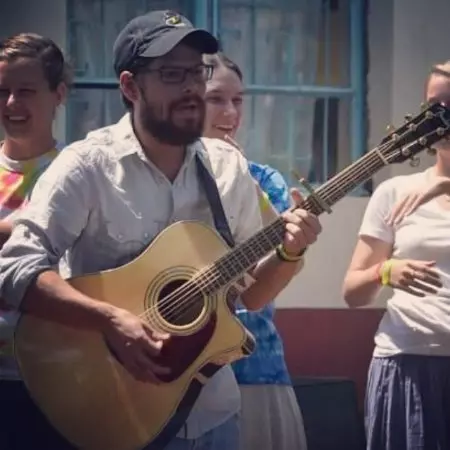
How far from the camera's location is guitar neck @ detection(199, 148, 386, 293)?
2.77 meters

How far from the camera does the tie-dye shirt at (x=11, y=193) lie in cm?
288

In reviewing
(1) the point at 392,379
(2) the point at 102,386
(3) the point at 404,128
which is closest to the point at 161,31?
(3) the point at 404,128

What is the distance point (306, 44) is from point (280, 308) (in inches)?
45.1

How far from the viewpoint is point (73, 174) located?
2.71m

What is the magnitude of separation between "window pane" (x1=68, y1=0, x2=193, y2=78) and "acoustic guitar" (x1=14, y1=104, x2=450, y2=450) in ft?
8.09

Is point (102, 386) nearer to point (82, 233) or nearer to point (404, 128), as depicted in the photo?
point (82, 233)

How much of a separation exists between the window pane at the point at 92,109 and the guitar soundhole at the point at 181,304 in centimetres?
243

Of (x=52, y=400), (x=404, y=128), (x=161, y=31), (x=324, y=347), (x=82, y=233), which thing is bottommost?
(x=324, y=347)

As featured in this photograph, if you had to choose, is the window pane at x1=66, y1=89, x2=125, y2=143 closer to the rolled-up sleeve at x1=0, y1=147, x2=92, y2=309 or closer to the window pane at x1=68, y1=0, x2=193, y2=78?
the window pane at x1=68, y1=0, x2=193, y2=78

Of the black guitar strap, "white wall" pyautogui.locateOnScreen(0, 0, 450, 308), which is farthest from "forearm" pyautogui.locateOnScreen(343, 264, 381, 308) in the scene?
"white wall" pyautogui.locateOnScreen(0, 0, 450, 308)

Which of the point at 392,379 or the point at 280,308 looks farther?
the point at 280,308

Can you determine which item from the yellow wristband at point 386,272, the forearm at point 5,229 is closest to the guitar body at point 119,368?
the forearm at point 5,229

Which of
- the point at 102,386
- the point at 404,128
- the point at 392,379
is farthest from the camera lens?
the point at 392,379

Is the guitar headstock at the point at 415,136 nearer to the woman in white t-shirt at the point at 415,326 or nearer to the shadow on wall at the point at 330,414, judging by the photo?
the woman in white t-shirt at the point at 415,326
